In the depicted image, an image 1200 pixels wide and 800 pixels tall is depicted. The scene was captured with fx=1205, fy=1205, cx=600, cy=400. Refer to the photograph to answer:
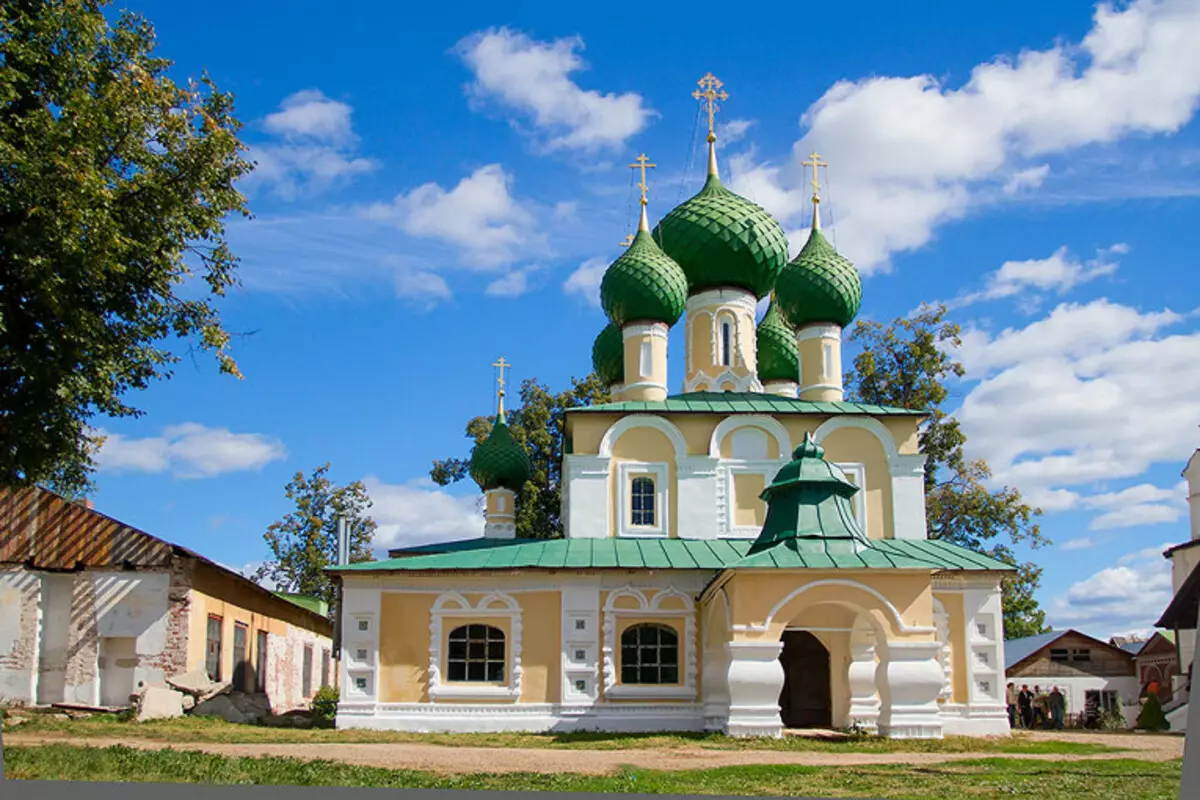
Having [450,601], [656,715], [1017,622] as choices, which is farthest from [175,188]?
[1017,622]

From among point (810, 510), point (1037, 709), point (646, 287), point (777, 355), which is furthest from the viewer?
point (777, 355)

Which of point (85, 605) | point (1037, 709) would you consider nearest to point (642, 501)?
point (85, 605)

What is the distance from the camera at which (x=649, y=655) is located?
51.7ft

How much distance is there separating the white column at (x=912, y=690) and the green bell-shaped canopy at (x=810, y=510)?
4.17ft

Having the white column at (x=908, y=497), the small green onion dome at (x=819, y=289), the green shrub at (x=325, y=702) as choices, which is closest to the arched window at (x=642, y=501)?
the white column at (x=908, y=497)

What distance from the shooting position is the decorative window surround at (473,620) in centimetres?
1542

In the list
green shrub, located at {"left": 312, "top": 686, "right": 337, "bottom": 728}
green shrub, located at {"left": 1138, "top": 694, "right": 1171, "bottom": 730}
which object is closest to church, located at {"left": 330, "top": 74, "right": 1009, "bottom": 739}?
green shrub, located at {"left": 1138, "top": 694, "right": 1171, "bottom": 730}

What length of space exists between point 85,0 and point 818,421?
10803mm

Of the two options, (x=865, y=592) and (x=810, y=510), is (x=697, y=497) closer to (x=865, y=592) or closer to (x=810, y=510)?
(x=810, y=510)

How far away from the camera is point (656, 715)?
50.2ft

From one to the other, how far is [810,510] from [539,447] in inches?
510

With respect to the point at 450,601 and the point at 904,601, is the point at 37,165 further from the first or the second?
the point at 904,601

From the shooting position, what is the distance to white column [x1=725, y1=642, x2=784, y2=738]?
1295cm

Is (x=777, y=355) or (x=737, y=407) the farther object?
(x=777, y=355)
